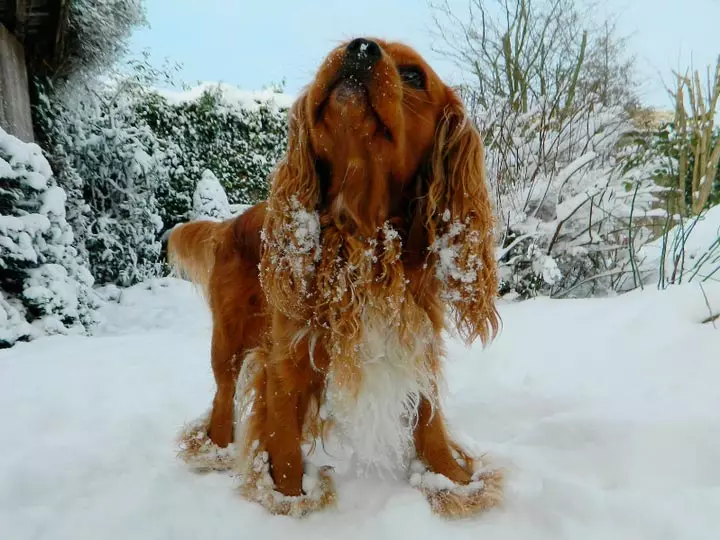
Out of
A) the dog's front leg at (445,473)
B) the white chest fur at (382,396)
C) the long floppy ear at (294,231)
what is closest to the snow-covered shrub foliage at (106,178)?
the long floppy ear at (294,231)

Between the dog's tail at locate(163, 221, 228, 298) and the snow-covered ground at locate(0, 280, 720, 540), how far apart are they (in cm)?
68

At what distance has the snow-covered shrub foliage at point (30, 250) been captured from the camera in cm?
368

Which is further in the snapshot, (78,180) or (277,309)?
(78,180)

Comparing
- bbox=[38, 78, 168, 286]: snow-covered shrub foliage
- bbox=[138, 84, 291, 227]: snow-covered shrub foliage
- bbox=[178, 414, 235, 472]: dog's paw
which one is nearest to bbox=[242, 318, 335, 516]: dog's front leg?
bbox=[178, 414, 235, 472]: dog's paw

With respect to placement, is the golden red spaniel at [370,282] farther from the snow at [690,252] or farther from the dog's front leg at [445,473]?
the snow at [690,252]

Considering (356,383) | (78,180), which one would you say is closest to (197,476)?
(356,383)

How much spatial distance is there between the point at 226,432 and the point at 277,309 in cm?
83

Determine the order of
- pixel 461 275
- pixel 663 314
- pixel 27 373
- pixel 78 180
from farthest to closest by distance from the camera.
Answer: pixel 78 180 < pixel 27 373 < pixel 663 314 < pixel 461 275

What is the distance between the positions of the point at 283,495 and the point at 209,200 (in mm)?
5941

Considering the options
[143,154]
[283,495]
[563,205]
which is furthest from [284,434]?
[143,154]

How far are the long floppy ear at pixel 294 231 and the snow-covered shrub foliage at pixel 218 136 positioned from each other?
5879 mm

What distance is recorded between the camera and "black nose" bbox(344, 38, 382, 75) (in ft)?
4.86

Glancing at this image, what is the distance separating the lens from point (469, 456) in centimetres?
193

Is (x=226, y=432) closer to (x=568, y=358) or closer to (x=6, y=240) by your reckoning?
(x=568, y=358)
